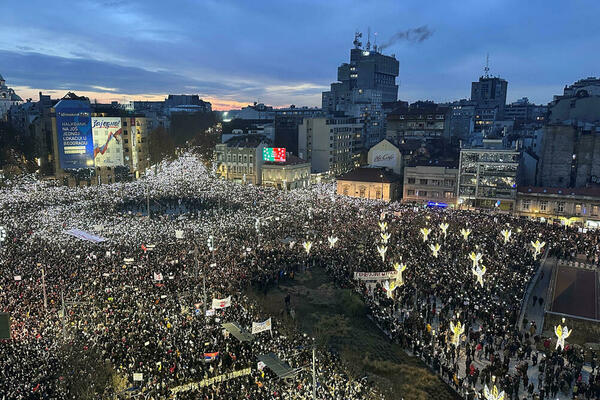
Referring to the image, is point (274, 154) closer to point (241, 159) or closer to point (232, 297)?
point (241, 159)

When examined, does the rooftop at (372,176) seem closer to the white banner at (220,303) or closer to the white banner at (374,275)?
the white banner at (374,275)

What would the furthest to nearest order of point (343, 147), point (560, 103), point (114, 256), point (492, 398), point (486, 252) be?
1. point (343, 147)
2. point (560, 103)
3. point (486, 252)
4. point (114, 256)
5. point (492, 398)

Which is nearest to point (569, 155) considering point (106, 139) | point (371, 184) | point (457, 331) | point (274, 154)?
point (371, 184)

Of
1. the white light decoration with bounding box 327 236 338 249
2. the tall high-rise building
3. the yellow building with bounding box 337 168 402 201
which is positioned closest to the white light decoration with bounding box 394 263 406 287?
the white light decoration with bounding box 327 236 338 249

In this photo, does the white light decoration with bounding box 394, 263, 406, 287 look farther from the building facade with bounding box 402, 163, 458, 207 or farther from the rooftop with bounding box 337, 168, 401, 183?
the rooftop with bounding box 337, 168, 401, 183

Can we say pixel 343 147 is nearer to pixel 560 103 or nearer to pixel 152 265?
pixel 560 103

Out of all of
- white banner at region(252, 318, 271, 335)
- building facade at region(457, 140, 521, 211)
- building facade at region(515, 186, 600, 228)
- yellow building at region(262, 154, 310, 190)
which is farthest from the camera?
yellow building at region(262, 154, 310, 190)

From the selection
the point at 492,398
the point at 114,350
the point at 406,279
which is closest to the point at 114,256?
the point at 114,350
